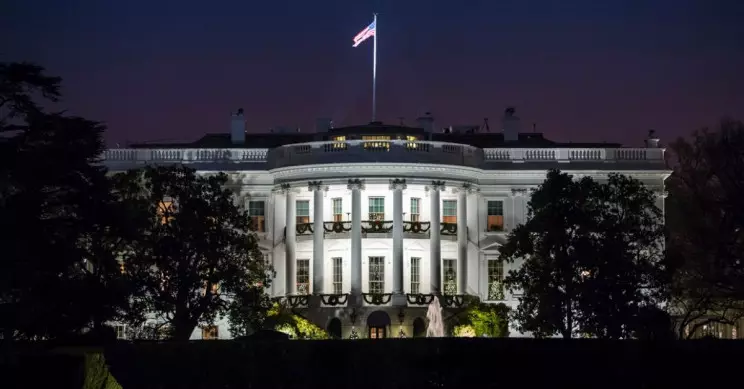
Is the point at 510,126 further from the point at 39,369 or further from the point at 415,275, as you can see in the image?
the point at 39,369

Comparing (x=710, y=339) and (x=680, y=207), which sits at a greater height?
(x=680, y=207)

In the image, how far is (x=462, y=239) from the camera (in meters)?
84.0

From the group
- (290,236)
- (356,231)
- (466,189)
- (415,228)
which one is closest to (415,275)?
(415,228)

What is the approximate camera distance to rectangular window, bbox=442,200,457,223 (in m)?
84.9

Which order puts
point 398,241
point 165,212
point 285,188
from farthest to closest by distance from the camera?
1. point 285,188
2. point 398,241
3. point 165,212

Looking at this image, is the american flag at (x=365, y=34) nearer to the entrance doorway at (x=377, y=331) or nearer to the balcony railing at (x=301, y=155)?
the balcony railing at (x=301, y=155)

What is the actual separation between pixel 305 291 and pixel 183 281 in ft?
45.5

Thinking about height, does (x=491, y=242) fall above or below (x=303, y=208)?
below

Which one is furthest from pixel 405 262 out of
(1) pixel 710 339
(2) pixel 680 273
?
(1) pixel 710 339

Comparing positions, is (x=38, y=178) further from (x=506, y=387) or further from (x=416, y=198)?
(x=416, y=198)

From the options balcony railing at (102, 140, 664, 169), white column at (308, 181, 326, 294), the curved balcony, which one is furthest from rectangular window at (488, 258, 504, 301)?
white column at (308, 181, 326, 294)

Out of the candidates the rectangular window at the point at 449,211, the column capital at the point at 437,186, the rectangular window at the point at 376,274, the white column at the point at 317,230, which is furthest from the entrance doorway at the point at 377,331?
the column capital at the point at 437,186

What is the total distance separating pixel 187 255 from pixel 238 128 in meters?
21.4

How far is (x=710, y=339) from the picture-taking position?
58.0m
